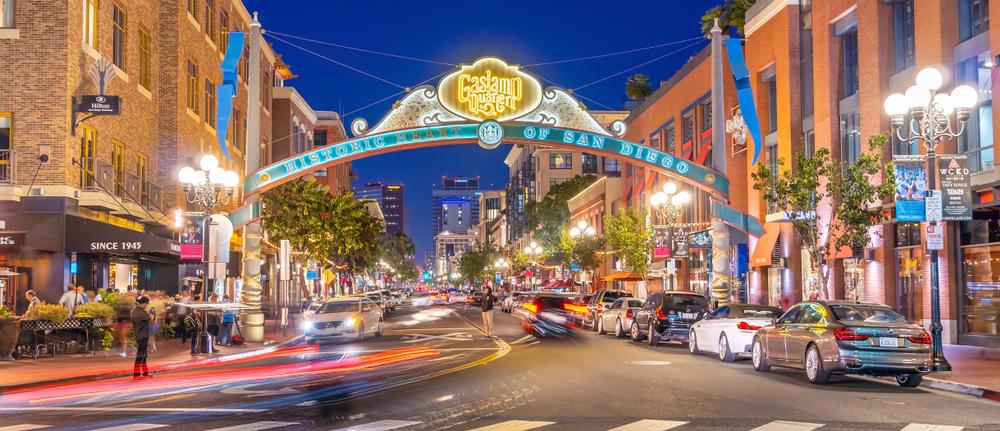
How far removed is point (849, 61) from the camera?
114 feet

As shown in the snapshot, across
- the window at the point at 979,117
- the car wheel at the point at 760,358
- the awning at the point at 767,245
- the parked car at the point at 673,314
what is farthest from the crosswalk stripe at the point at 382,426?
the awning at the point at 767,245

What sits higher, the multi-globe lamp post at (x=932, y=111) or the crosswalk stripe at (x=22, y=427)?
the multi-globe lamp post at (x=932, y=111)

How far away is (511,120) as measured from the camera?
32031 millimetres

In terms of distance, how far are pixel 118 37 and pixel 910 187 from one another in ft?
81.6

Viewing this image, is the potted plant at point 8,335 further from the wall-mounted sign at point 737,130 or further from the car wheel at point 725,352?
the wall-mounted sign at point 737,130

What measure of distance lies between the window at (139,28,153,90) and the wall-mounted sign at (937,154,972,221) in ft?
88.6

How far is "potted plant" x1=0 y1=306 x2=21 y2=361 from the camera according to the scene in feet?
74.4

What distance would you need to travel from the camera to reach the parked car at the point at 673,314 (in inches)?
1088

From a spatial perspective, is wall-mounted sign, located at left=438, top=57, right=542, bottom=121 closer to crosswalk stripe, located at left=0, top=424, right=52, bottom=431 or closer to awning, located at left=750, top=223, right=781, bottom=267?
awning, located at left=750, top=223, right=781, bottom=267

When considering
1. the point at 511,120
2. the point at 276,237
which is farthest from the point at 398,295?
the point at 511,120

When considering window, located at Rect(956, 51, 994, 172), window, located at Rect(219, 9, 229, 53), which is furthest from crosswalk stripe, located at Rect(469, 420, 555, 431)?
window, located at Rect(219, 9, 229, 53)

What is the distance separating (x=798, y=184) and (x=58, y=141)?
66.5ft

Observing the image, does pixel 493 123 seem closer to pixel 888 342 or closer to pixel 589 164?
pixel 888 342

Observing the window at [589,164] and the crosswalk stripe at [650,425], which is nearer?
the crosswalk stripe at [650,425]
